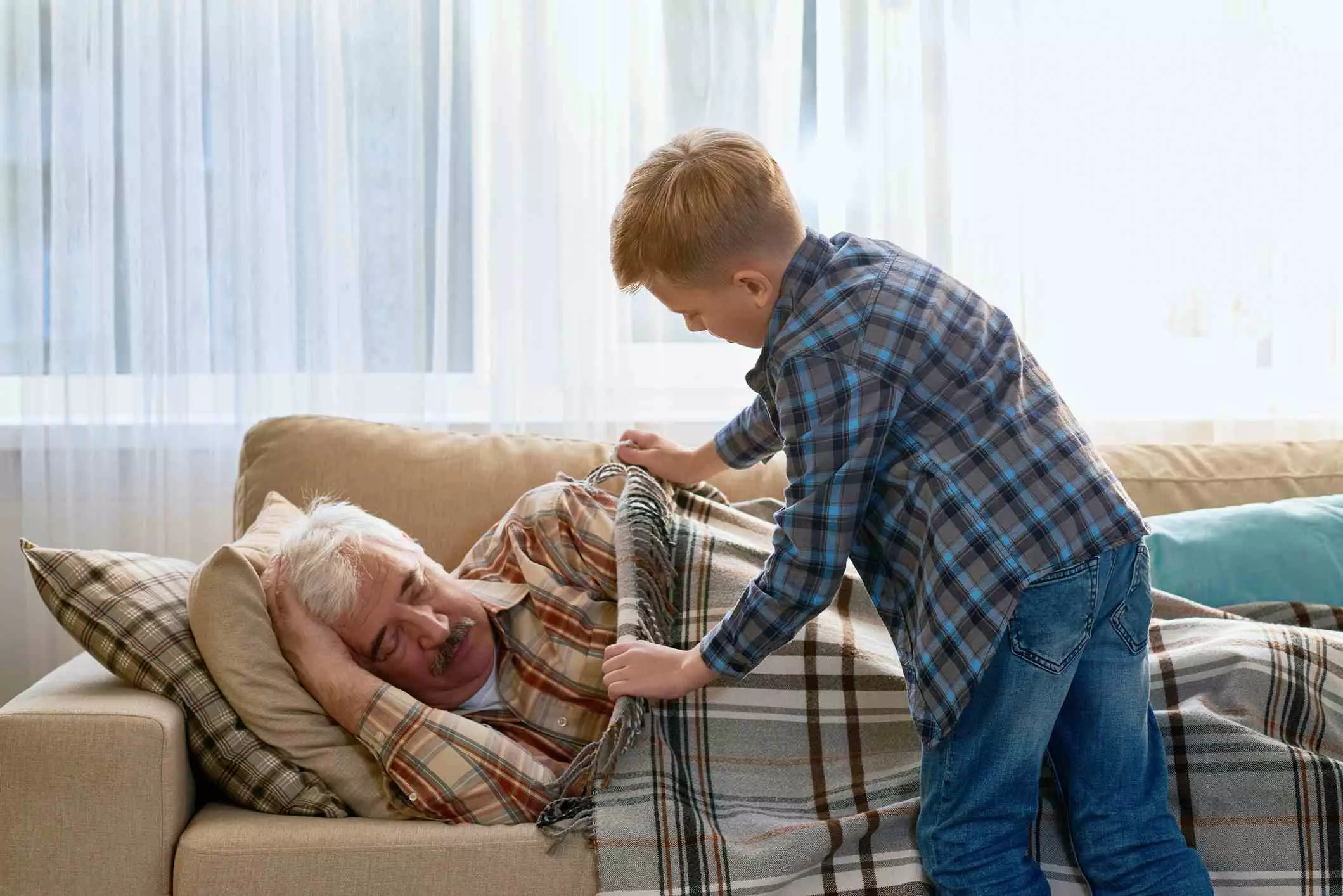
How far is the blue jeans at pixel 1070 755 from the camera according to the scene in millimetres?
1227

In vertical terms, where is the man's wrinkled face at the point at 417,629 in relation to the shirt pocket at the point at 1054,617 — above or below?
below

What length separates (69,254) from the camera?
98.5 inches

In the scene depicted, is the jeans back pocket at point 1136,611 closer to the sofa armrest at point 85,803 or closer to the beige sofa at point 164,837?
the beige sofa at point 164,837

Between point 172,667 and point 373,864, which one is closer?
point 373,864

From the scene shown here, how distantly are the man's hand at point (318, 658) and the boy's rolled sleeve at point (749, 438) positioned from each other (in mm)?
579

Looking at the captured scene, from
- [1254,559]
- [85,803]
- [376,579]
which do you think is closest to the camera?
[85,803]

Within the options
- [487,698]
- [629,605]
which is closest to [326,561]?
[487,698]

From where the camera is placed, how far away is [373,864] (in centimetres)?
130

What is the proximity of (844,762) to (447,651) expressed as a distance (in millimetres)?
568

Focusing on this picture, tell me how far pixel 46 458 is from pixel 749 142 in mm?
2004

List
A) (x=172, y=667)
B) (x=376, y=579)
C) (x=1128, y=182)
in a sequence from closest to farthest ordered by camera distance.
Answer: (x=172, y=667), (x=376, y=579), (x=1128, y=182)

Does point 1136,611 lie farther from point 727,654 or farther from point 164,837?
point 164,837

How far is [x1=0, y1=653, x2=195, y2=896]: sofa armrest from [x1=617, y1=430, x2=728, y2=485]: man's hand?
794mm

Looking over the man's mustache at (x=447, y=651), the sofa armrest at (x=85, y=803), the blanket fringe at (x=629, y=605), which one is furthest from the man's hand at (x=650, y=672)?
the sofa armrest at (x=85, y=803)
